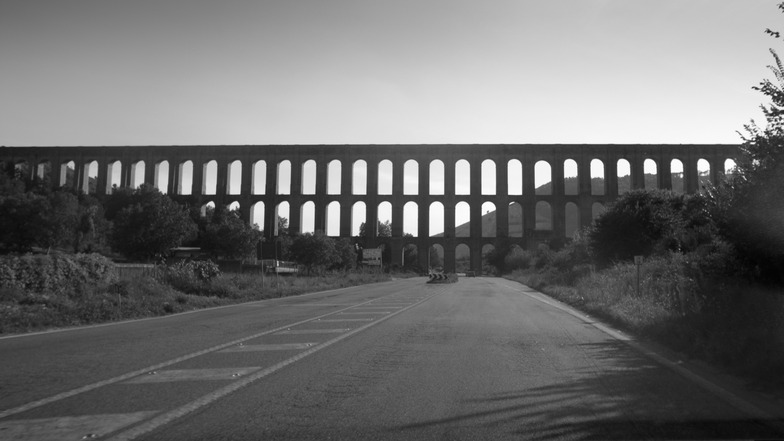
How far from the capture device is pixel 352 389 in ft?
22.3

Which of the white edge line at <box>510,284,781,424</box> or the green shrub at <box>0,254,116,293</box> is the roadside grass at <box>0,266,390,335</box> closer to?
the green shrub at <box>0,254,116,293</box>

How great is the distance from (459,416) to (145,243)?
45382 mm

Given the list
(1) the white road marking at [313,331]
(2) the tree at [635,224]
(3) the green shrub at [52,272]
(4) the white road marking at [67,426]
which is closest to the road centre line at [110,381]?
(4) the white road marking at [67,426]

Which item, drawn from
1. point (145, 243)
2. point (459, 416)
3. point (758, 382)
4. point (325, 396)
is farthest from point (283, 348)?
point (145, 243)

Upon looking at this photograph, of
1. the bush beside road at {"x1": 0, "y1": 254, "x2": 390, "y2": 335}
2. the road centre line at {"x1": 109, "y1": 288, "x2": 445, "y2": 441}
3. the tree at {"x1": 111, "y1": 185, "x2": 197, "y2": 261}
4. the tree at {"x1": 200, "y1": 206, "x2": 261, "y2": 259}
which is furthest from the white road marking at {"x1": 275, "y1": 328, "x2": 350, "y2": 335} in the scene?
the tree at {"x1": 200, "y1": 206, "x2": 261, "y2": 259}

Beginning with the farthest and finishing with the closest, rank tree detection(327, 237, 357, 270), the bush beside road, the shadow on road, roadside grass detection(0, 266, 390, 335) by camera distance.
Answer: tree detection(327, 237, 357, 270) < the bush beside road < roadside grass detection(0, 266, 390, 335) < the shadow on road

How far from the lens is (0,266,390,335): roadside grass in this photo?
13930mm

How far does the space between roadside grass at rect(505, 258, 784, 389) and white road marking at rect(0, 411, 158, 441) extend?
6.76 m

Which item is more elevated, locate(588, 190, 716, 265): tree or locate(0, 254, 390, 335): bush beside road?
locate(588, 190, 716, 265): tree

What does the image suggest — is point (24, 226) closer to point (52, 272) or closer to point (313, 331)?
point (52, 272)

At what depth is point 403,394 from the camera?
6.56 metres

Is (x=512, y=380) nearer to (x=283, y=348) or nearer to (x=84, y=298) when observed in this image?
(x=283, y=348)

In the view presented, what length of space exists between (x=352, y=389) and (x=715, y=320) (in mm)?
7127

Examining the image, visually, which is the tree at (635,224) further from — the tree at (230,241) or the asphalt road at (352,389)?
the tree at (230,241)
